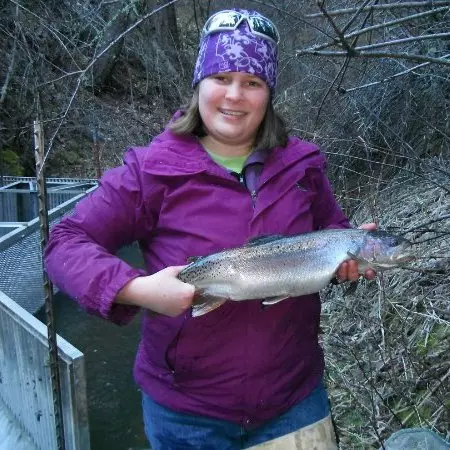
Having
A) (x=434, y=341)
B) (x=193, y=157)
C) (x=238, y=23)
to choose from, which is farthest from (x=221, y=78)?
(x=434, y=341)

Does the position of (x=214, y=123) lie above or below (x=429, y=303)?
above

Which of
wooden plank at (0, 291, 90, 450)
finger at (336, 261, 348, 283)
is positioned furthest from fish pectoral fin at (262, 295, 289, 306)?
wooden plank at (0, 291, 90, 450)

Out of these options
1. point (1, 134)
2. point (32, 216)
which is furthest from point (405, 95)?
point (1, 134)

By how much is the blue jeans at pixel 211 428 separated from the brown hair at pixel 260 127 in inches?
41.8

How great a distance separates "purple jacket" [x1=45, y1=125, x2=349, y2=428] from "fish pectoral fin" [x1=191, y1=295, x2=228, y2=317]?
6 cm

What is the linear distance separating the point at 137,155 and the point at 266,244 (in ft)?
2.03

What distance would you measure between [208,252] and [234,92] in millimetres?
668

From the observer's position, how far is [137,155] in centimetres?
233

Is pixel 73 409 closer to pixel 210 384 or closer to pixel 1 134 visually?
pixel 210 384

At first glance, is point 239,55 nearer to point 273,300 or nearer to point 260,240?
point 260,240

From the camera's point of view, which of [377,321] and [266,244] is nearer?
[266,244]

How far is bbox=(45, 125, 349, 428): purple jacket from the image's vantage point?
222 centimetres

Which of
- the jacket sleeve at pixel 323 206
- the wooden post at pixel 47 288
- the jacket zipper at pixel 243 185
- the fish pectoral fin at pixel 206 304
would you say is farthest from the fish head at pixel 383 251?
the wooden post at pixel 47 288

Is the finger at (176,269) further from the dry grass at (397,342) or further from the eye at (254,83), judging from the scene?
the dry grass at (397,342)
